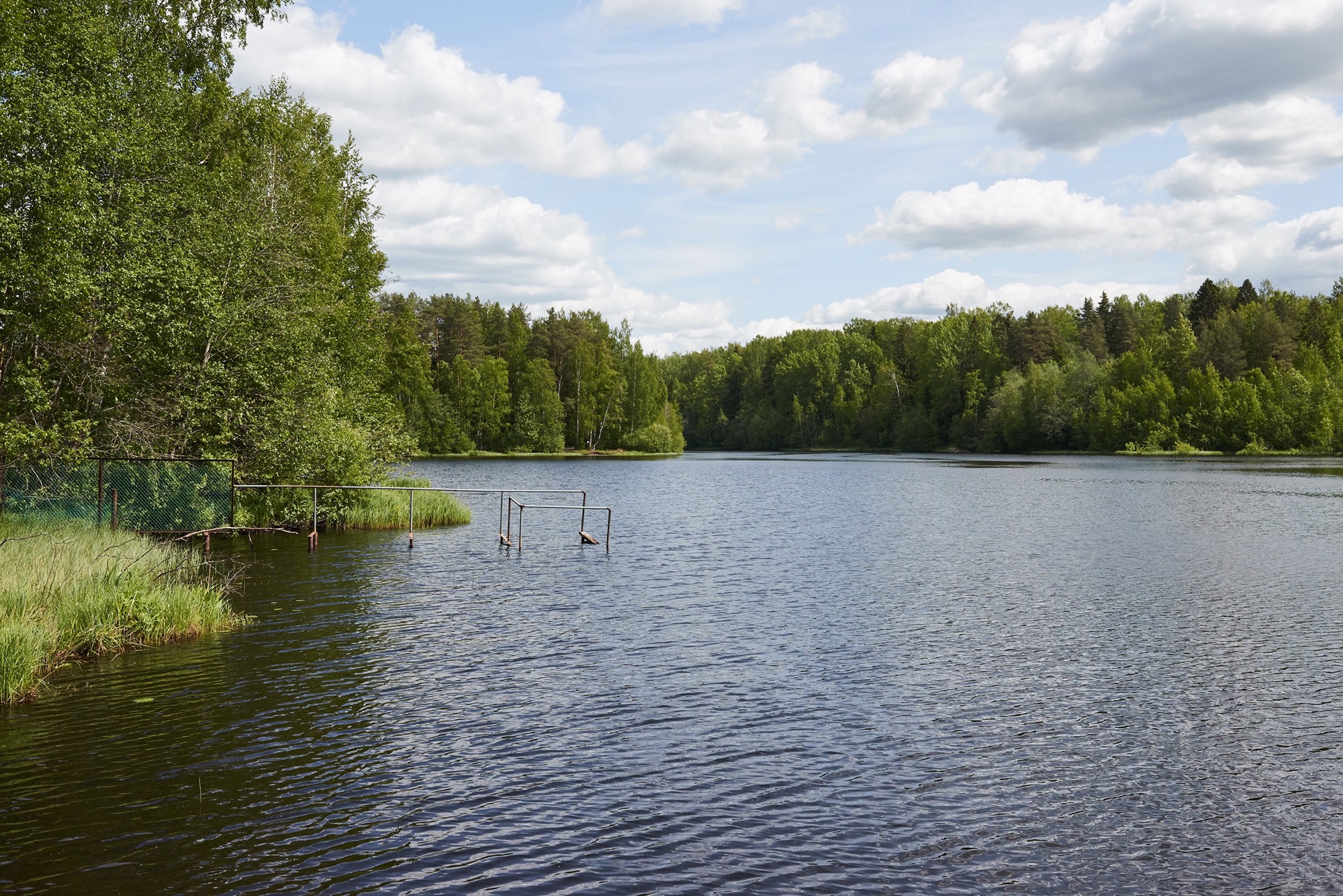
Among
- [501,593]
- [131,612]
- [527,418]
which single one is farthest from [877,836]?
[527,418]

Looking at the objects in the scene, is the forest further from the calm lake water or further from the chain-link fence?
the calm lake water

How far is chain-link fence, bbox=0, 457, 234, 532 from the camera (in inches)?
943

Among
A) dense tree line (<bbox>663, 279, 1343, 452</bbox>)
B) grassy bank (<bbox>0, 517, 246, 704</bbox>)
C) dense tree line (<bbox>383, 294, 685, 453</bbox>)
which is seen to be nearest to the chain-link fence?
grassy bank (<bbox>0, 517, 246, 704</bbox>)

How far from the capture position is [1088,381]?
143 m

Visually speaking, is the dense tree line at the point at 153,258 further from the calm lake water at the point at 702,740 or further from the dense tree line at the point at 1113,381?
the dense tree line at the point at 1113,381

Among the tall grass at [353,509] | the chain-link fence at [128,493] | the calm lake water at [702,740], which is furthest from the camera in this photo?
the tall grass at [353,509]

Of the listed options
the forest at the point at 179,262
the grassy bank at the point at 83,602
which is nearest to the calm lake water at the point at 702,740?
the grassy bank at the point at 83,602

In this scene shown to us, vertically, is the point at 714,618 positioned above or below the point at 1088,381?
below

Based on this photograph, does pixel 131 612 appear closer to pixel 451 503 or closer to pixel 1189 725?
pixel 1189 725

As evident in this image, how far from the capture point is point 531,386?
13138cm

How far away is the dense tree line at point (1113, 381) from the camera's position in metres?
127

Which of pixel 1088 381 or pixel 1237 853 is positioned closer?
pixel 1237 853

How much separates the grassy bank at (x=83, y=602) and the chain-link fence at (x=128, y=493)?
2417mm

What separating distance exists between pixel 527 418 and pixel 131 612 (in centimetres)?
11336
